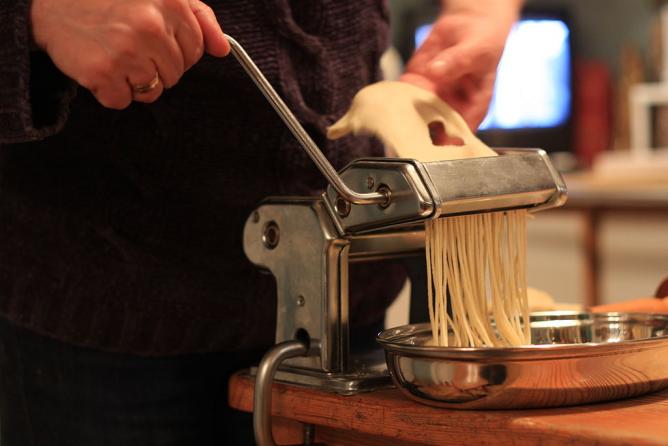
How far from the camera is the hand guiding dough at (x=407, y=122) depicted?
860 mm

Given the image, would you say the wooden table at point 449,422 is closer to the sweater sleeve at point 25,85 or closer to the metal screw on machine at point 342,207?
the metal screw on machine at point 342,207

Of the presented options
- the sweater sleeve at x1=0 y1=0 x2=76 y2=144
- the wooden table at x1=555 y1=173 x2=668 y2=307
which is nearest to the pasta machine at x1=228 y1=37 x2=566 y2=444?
the sweater sleeve at x1=0 y1=0 x2=76 y2=144

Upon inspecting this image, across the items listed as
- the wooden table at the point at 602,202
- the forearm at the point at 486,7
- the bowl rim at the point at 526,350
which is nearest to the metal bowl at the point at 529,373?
the bowl rim at the point at 526,350

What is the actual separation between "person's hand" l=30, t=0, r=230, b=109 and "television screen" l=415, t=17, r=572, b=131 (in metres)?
2.84

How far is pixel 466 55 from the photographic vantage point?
37.7 inches

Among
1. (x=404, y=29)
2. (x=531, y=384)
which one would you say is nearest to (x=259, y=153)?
(x=531, y=384)

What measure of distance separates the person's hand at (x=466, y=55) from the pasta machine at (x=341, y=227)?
10 centimetres

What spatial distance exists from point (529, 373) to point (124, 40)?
1.25 ft

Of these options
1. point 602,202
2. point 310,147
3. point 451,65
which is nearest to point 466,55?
point 451,65

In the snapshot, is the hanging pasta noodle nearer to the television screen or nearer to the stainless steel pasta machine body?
the stainless steel pasta machine body

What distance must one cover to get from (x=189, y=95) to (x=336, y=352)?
0.28 meters

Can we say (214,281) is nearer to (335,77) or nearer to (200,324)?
(200,324)

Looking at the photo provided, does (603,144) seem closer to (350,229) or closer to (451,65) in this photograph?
(451,65)

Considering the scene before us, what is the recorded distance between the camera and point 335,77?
40.4 inches
